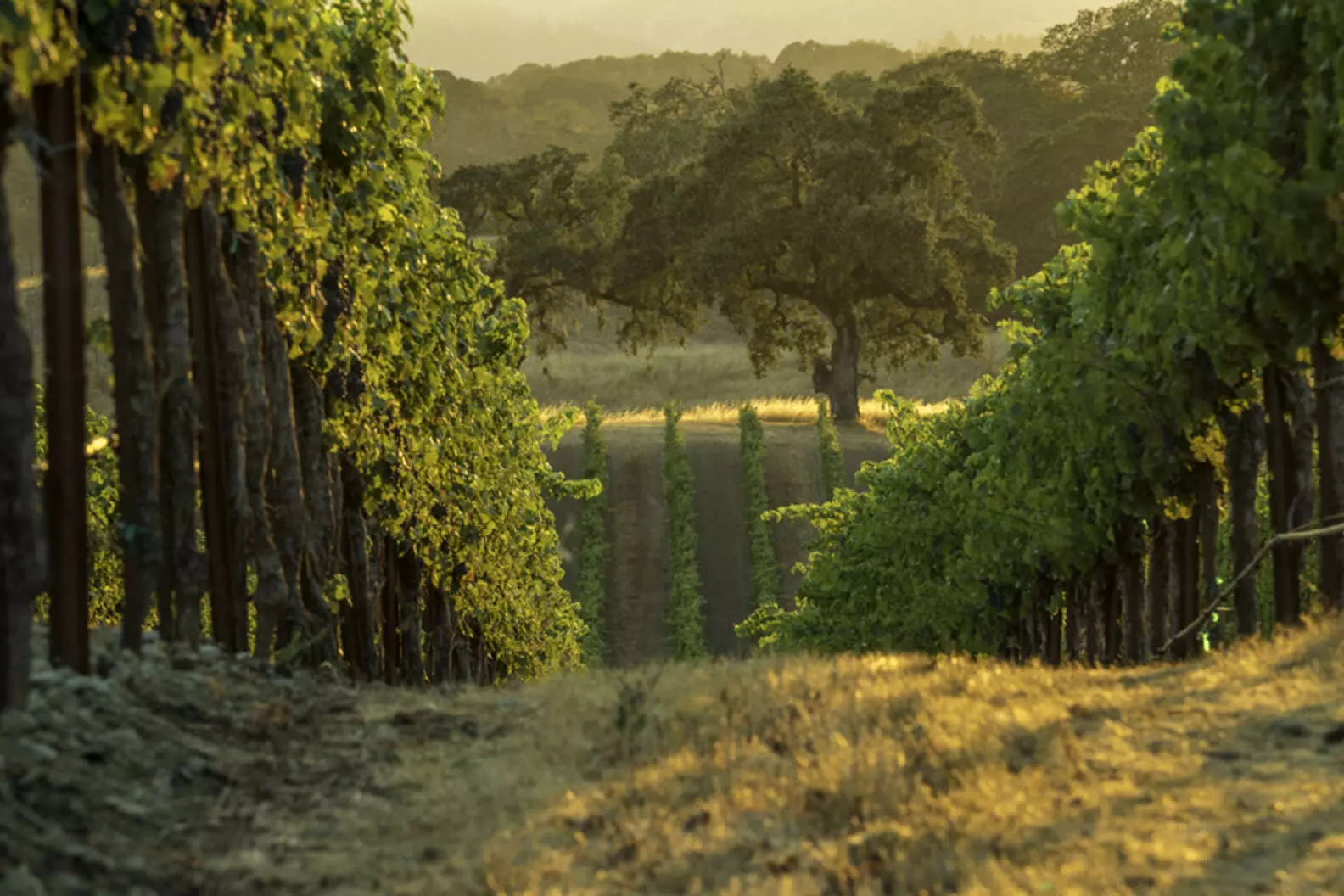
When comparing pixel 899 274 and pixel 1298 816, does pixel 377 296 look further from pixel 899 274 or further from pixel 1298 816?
pixel 899 274

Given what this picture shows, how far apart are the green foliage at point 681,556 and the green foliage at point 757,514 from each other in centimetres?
155

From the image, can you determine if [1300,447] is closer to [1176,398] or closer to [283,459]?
[1176,398]

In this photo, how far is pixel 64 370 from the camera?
5586 mm

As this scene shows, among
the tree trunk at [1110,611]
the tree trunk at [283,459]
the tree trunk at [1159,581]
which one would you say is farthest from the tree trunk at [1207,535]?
the tree trunk at [283,459]

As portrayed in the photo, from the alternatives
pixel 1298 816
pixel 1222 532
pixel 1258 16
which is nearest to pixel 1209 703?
pixel 1298 816

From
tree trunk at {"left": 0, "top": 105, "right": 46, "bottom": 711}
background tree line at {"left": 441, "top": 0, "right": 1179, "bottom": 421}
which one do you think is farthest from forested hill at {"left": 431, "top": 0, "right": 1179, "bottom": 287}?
tree trunk at {"left": 0, "top": 105, "right": 46, "bottom": 711}

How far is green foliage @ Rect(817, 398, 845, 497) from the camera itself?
40.2 meters

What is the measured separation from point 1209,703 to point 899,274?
38.4 metres

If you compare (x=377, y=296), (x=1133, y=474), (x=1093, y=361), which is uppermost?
(x=377, y=296)

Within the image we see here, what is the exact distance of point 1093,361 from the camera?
11562 mm

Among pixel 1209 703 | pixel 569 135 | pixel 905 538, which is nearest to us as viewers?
pixel 1209 703

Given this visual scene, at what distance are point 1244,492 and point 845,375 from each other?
37.2 meters

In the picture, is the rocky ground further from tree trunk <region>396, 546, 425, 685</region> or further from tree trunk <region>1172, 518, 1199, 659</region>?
tree trunk <region>1172, 518, 1199, 659</region>

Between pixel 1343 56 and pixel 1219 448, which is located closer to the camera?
pixel 1343 56
